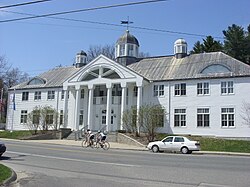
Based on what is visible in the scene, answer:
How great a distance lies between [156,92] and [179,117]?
4.13 m

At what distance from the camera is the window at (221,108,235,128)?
33562 mm

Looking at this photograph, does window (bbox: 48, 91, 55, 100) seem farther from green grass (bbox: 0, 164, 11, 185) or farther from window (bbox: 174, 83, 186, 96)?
green grass (bbox: 0, 164, 11, 185)

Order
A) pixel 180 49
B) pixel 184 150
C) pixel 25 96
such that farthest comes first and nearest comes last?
pixel 25 96
pixel 180 49
pixel 184 150

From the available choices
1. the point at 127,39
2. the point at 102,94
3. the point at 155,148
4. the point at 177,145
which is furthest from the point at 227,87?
the point at 127,39

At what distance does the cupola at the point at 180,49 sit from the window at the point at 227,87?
824cm

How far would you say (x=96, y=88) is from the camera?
4312 centimetres

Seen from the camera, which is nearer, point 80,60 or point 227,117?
point 227,117

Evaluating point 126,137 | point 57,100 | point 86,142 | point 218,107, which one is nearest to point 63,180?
point 86,142

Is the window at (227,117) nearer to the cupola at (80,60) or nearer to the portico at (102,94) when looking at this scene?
the portico at (102,94)

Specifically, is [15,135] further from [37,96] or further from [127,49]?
[127,49]

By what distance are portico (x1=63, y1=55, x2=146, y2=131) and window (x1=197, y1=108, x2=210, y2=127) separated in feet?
21.7

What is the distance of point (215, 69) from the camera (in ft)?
117

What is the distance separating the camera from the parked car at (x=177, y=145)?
24.2 metres

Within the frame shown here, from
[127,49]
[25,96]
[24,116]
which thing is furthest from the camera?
[25,96]
